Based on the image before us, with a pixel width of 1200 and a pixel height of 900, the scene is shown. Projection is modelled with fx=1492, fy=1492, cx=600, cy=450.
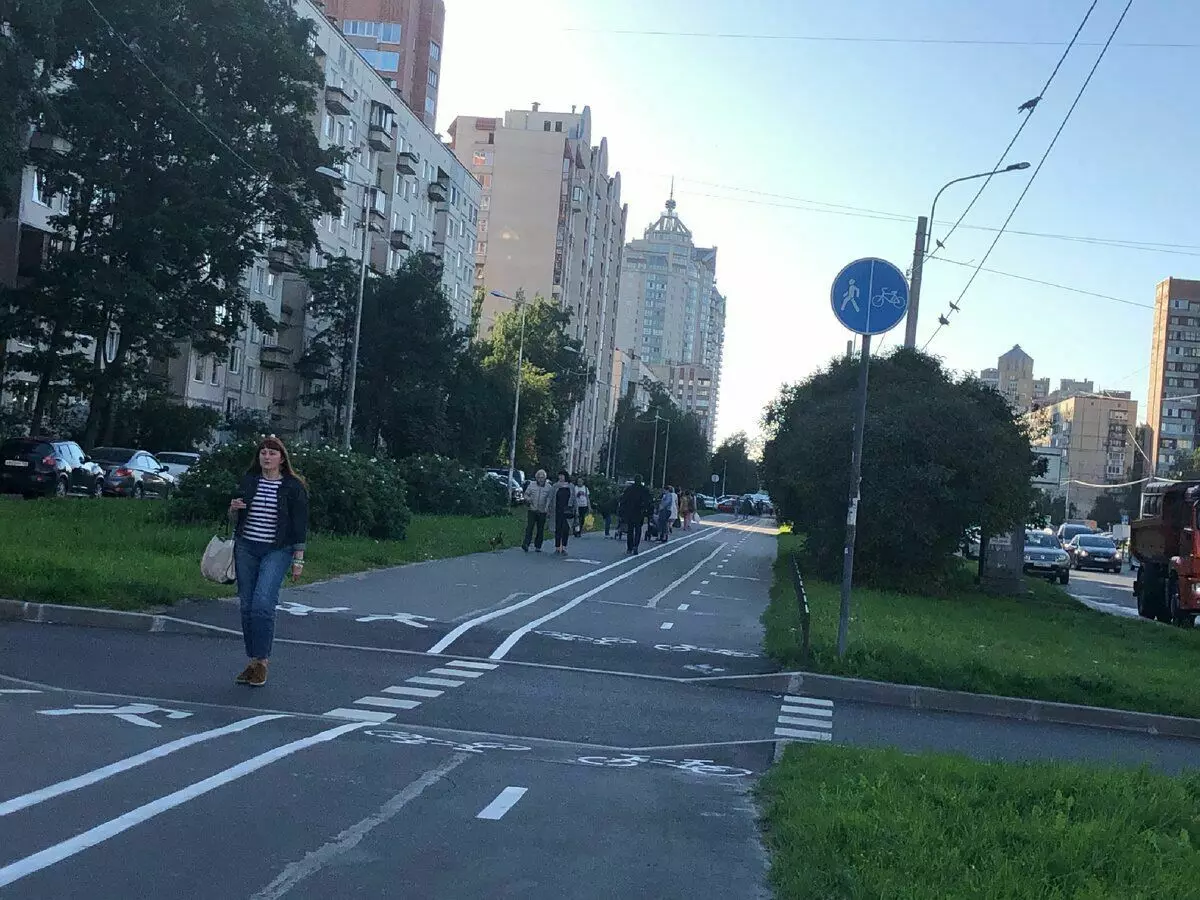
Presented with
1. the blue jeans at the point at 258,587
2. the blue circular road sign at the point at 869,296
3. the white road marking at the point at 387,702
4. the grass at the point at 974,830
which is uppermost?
the blue circular road sign at the point at 869,296

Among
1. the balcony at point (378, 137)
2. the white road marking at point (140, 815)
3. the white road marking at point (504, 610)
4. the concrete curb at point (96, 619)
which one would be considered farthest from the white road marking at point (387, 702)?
the balcony at point (378, 137)

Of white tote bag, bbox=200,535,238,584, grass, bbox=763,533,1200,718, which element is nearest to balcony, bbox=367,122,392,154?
grass, bbox=763,533,1200,718

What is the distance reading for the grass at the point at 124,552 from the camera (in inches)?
577

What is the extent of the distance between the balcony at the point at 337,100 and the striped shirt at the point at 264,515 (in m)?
64.5

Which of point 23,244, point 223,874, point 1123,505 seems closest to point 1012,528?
point 223,874

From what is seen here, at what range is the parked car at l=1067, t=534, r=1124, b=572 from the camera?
62.0 meters

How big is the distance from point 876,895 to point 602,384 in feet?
504

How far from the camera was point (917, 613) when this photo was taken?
22.6m

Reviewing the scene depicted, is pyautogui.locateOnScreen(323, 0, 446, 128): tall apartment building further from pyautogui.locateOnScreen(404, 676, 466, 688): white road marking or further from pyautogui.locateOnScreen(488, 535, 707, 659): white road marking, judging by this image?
pyautogui.locateOnScreen(404, 676, 466, 688): white road marking

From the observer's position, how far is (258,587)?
11.0 m

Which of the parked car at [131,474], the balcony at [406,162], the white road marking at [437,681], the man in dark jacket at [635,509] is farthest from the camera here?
the balcony at [406,162]

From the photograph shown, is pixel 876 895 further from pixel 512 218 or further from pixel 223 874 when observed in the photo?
pixel 512 218

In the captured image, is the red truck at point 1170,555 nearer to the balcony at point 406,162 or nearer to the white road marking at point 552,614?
the white road marking at point 552,614

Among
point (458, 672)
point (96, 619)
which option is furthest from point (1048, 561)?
point (96, 619)
